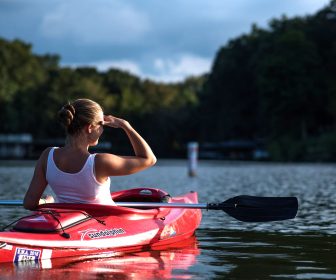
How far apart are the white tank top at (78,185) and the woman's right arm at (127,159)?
112mm

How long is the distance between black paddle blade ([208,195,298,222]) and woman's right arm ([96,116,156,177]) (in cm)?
200

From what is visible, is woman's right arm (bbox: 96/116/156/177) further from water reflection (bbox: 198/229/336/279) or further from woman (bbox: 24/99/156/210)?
water reflection (bbox: 198/229/336/279)

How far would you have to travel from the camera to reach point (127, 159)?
8.27 metres

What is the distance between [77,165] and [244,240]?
3722mm

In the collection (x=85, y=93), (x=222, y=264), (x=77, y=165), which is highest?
(x=85, y=93)

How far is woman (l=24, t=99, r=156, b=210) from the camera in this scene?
8109 millimetres

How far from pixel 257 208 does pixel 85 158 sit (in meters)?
2.79

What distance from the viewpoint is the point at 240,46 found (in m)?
101

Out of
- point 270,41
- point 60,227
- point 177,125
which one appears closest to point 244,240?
point 60,227

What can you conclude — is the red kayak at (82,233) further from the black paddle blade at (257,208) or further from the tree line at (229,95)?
the tree line at (229,95)

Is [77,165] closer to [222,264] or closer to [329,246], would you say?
[222,264]

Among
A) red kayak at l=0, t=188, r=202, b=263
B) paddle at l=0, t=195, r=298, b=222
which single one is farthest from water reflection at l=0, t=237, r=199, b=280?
paddle at l=0, t=195, r=298, b=222

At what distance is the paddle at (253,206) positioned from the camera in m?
9.98

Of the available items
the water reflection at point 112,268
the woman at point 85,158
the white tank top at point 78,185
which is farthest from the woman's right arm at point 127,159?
the water reflection at point 112,268
